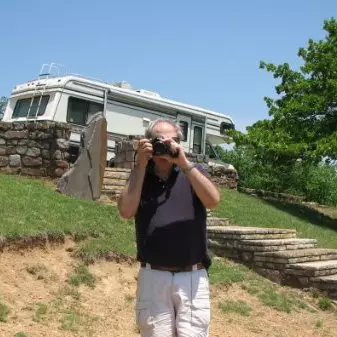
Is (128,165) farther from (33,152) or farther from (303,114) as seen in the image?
(303,114)

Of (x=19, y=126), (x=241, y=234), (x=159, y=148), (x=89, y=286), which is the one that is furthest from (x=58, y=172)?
(x=159, y=148)

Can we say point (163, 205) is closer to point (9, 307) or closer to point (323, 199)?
point (9, 307)

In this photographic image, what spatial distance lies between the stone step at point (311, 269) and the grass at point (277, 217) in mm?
2827

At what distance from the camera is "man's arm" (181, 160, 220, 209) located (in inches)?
143

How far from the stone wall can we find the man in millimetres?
8469

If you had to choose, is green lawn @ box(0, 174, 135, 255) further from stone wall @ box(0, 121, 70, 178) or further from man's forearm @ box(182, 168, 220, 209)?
man's forearm @ box(182, 168, 220, 209)

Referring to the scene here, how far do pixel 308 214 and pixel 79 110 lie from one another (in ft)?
21.8

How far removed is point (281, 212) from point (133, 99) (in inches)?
201

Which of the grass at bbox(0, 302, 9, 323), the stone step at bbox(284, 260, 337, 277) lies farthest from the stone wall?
the grass at bbox(0, 302, 9, 323)

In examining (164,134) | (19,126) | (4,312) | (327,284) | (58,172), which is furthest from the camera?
(19,126)

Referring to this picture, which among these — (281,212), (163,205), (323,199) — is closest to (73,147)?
(281,212)

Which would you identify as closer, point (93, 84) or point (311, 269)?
point (311, 269)

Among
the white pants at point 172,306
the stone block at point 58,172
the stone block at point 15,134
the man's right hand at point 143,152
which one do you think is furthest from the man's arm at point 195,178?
the stone block at point 15,134

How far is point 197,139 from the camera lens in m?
18.7
